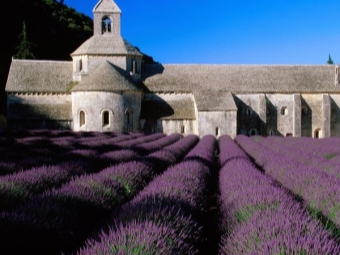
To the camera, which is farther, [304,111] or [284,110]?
[304,111]

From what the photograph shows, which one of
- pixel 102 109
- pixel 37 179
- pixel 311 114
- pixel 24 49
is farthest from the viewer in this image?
pixel 24 49

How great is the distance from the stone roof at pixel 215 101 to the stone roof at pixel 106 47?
6854mm

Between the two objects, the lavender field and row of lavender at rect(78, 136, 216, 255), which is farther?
the lavender field

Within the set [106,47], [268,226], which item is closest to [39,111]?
[106,47]

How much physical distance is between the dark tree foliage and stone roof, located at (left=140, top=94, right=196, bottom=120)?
14.1 meters

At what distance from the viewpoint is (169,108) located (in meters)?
42.5

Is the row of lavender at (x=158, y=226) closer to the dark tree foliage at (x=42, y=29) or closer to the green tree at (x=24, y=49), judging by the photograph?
the dark tree foliage at (x=42, y=29)

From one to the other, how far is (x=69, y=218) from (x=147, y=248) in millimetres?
2280

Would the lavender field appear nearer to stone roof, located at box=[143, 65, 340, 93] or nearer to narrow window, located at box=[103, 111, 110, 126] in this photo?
narrow window, located at box=[103, 111, 110, 126]

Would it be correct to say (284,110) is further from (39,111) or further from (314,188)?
(314,188)

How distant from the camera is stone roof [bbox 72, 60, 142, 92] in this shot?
38.8 metres

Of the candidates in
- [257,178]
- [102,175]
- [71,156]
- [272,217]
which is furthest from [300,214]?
[71,156]

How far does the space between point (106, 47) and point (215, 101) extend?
10216 mm

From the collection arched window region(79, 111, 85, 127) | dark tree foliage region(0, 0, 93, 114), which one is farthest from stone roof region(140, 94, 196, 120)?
dark tree foliage region(0, 0, 93, 114)
